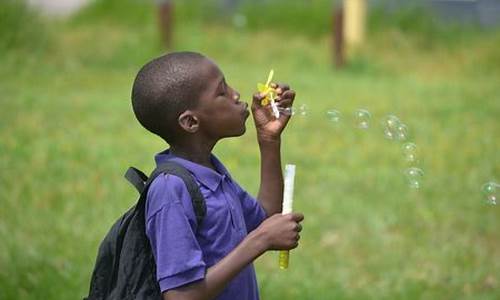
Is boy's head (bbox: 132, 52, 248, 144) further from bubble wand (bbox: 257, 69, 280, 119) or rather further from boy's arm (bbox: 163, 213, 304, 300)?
boy's arm (bbox: 163, 213, 304, 300)

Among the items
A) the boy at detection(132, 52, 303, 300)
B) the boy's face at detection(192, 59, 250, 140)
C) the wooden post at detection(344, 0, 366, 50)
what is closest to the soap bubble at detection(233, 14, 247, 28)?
the wooden post at detection(344, 0, 366, 50)

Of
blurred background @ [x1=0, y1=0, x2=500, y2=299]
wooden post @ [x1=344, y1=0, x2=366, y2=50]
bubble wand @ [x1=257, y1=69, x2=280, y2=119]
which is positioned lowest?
blurred background @ [x1=0, y1=0, x2=500, y2=299]

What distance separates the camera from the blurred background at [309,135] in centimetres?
510

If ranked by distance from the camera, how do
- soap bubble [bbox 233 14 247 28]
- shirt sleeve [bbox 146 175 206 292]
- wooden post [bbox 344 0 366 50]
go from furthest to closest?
soap bubble [bbox 233 14 247 28] < wooden post [bbox 344 0 366 50] < shirt sleeve [bbox 146 175 206 292]

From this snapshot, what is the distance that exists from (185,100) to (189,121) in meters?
0.05

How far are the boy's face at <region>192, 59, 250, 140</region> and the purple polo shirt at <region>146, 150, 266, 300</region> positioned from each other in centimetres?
10

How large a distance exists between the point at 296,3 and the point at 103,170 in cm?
749

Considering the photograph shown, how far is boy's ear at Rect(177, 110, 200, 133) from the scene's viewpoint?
266 centimetres

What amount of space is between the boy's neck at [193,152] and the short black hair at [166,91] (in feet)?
0.20

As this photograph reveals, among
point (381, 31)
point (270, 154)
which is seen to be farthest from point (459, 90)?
point (270, 154)

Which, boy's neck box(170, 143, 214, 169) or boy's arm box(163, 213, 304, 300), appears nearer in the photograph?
boy's arm box(163, 213, 304, 300)

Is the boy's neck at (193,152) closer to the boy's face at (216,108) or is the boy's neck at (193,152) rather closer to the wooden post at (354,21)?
the boy's face at (216,108)

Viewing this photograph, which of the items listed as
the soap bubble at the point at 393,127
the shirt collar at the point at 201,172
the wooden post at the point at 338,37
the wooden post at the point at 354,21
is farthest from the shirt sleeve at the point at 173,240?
the wooden post at the point at 354,21

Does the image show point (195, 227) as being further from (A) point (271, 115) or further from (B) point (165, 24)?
(B) point (165, 24)
